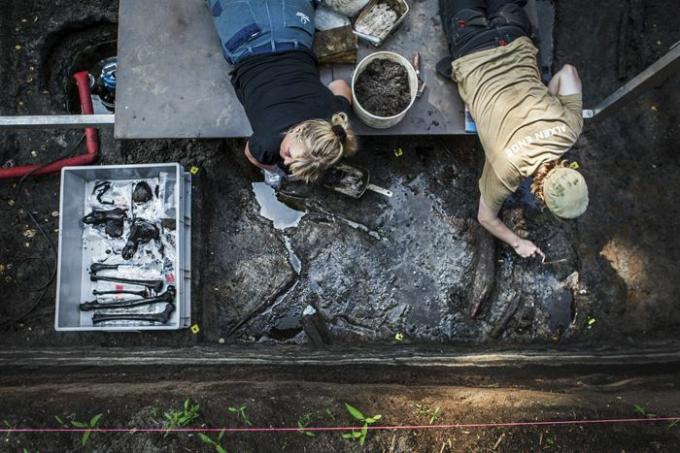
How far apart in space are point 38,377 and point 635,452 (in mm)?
3669

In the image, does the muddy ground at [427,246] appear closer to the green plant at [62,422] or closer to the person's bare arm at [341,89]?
the person's bare arm at [341,89]

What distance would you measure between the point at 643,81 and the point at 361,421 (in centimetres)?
266

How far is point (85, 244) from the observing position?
3854 mm

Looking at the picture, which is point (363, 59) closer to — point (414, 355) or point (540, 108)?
point (540, 108)

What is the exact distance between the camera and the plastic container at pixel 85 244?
3.61 metres

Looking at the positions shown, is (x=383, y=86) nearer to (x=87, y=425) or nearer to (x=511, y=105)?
(x=511, y=105)

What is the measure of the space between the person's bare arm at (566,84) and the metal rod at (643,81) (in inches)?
10.5

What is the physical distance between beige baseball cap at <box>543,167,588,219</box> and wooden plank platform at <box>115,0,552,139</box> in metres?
0.86

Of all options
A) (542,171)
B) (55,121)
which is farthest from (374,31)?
(55,121)

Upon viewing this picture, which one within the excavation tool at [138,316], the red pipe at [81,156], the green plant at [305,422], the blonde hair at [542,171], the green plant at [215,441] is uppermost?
the red pipe at [81,156]

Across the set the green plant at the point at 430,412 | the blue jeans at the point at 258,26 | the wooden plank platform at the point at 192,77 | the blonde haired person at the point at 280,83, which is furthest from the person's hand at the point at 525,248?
A: the blue jeans at the point at 258,26

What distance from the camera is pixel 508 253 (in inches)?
155

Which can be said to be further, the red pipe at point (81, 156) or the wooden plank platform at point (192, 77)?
the red pipe at point (81, 156)

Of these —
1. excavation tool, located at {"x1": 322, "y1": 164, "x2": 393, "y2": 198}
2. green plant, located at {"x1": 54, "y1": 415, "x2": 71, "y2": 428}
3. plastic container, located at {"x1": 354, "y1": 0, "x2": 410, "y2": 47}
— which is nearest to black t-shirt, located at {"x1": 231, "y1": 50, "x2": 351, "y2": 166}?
plastic container, located at {"x1": 354, "y1": 0, "x2": 410, "y2": 47}
